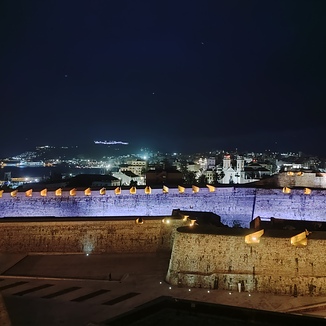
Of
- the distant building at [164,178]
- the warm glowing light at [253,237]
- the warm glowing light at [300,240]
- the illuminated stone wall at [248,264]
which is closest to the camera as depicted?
the illuminated stone wall at [248,264]

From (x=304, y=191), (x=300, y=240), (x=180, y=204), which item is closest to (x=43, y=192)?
(x=180, y=204)

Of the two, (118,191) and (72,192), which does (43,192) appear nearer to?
(72,192)

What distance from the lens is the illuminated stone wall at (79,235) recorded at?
54.0 feet

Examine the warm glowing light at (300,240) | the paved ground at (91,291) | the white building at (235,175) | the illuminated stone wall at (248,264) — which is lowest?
the paved ground at (91,291)

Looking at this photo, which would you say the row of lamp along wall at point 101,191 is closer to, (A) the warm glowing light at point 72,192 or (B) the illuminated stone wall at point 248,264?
(A) the warm glowing light at point 72,192

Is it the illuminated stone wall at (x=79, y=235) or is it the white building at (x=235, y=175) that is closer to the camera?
the illuminated stone wall at (x=79, y=235)

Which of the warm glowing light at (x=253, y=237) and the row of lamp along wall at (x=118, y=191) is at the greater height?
the row of lamp along wall at (x=118, y=191)

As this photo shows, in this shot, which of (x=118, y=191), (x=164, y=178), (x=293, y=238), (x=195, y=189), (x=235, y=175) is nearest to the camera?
(x=293, y=238)

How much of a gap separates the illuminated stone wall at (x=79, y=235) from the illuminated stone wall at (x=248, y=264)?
3232 mm

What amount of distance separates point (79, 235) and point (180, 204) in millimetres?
6137

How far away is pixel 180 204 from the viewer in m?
20.4

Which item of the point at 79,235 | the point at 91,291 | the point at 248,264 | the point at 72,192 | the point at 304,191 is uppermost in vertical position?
the point at 304,191

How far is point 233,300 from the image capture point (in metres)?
11.5

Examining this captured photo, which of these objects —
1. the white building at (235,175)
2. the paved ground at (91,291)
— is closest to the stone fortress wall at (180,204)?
the paved ground at (91,291)
